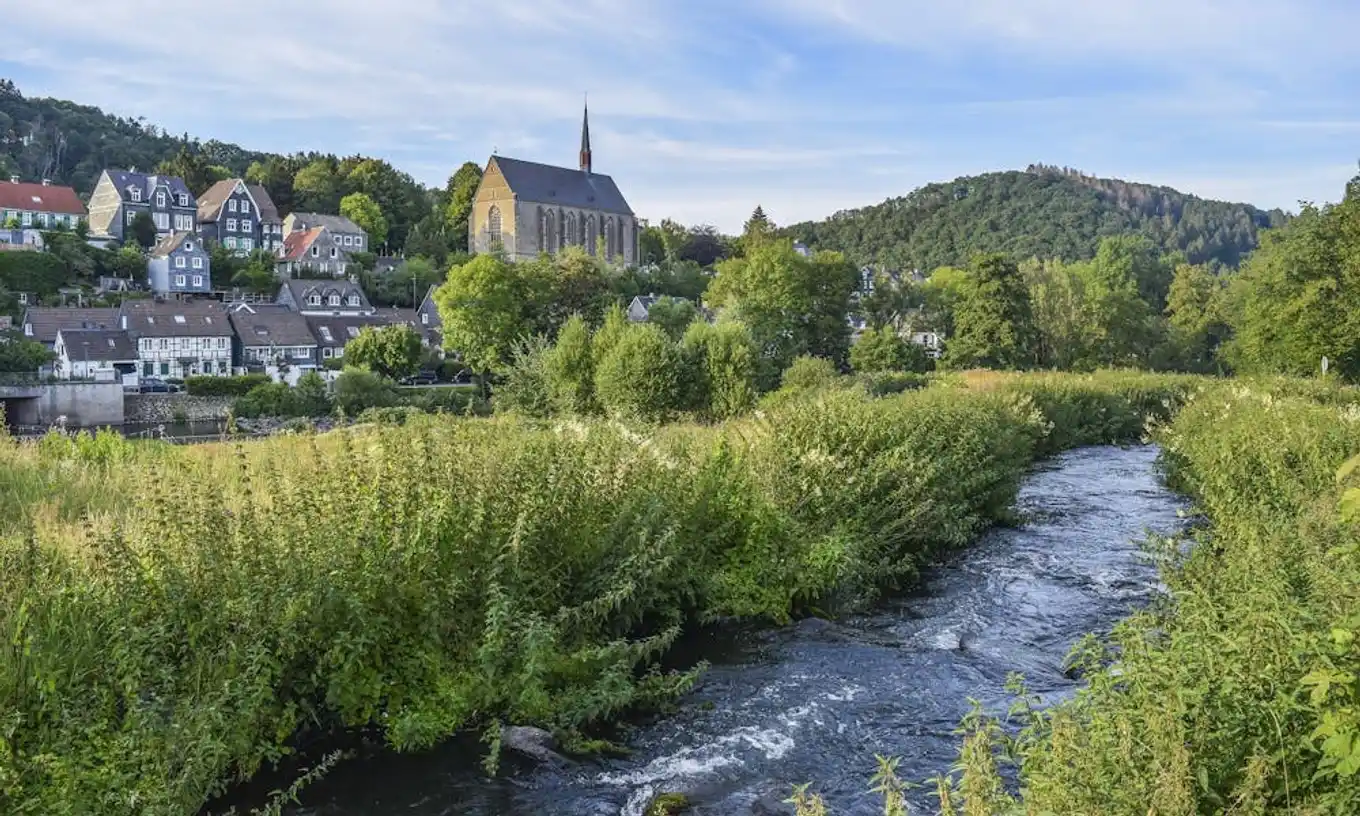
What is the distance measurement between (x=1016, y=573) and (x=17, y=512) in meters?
12.2

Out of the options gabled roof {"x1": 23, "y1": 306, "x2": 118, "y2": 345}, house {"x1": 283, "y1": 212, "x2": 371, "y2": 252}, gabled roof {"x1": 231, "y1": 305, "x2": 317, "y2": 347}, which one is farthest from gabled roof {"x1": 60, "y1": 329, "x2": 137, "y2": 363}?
house {"x1": 283, "y1": 212, "x2": 371, "y2": 252}

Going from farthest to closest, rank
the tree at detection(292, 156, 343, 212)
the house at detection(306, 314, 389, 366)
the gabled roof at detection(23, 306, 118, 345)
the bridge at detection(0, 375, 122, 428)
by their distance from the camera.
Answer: the tree at detection(292, 156, 343, 212), the house at detection(306, 314, 389, 366), the gabled roof at detection(23, 306, 118, 345), the bridge at detection(0, 375, 122, 428)

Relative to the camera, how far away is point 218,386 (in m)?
60.7

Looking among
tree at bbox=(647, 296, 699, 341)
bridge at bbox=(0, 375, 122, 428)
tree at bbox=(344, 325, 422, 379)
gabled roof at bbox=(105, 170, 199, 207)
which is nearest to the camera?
bridge at bbox=(0, 375, 122, 428)

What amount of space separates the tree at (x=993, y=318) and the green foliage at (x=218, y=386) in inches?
1739

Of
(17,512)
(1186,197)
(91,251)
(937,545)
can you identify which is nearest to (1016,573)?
(937,545)

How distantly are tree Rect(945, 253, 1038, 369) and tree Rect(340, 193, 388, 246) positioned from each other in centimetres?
7331

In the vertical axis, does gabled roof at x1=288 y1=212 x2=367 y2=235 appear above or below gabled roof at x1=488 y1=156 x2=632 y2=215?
below

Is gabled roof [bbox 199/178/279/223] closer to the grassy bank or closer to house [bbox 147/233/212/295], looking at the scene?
house [bbox 147/233/212/295]

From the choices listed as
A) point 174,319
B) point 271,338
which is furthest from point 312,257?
point 174,319

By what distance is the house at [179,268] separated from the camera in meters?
83.7

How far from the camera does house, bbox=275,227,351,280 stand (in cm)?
9244

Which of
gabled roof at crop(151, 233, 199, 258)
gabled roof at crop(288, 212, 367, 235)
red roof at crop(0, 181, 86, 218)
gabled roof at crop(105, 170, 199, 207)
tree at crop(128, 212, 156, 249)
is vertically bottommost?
gabled roof at crop(151, 233, 199, 258)

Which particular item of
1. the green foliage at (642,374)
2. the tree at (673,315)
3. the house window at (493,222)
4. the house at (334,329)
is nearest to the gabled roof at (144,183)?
the house window at (493,222)
